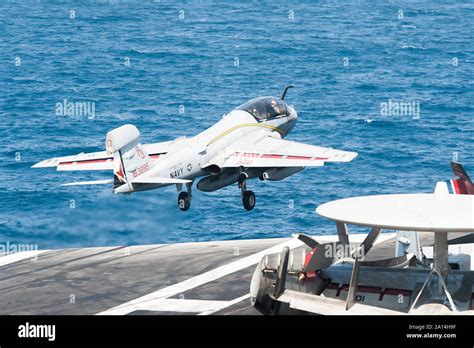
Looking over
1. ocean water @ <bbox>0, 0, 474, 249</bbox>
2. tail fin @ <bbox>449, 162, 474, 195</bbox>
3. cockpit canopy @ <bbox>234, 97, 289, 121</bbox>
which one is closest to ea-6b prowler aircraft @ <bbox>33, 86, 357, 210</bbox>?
cockpit canopy @ <bbox>234, 97, 289, 121</bbox>

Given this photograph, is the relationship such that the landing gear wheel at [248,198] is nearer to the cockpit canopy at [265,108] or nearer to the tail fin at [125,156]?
the cockpit canopy at [265,108]

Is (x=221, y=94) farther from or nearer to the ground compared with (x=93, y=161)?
nearer to the ground

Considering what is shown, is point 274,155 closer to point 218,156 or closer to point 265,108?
point 218,156

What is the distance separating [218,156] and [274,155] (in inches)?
113

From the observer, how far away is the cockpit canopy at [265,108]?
55781 millimetres

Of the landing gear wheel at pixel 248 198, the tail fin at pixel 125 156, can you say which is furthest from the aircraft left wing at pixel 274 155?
the tail fin at pixel 125 156

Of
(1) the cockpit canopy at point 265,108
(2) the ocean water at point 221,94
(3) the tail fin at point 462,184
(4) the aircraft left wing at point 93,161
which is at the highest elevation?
(1) the cockpit canopy at point 265,108

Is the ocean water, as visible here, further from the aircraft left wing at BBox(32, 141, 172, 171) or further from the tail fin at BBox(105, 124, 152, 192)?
the tail fin at BBox(105, 124, 152, 192)

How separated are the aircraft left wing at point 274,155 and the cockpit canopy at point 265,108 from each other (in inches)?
94.8

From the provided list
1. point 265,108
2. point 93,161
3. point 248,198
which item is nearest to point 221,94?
point 265,108

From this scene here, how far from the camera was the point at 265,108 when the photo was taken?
5619 cm

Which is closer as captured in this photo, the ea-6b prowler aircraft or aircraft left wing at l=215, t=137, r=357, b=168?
the ea-6b prowler aircraft

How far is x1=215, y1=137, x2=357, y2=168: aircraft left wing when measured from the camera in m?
52.4

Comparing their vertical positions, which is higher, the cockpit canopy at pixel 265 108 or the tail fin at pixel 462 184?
the cockpit canopy at pixel 265 108
